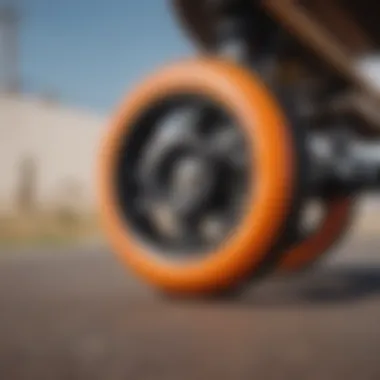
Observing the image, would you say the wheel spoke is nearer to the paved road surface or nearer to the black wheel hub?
the black wheel hub

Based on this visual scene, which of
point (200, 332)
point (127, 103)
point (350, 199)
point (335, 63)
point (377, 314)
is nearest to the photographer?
point (200, 332)

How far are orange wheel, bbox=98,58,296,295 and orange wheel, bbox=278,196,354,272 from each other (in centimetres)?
67

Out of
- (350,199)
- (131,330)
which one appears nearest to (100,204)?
(131,330)

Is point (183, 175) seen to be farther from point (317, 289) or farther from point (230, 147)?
point (317, 289)

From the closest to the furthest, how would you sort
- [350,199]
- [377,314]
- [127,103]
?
[377,314] < [127,103] < [350,199]

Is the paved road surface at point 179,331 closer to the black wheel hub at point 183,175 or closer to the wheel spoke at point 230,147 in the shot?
the black wheel hub at point 183,175

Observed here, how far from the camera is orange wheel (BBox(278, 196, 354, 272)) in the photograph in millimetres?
2273

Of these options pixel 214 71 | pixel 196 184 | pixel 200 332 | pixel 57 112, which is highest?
pixel 57 112

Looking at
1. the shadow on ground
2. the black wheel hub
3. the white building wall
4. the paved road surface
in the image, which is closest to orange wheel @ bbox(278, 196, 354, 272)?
the shadow on ground

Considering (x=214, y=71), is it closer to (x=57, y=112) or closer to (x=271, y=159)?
(x=271, y=159)

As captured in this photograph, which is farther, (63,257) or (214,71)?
(63,257)

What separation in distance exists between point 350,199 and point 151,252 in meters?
0.96

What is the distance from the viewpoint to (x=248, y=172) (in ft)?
5.17

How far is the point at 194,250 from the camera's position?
162 cm
